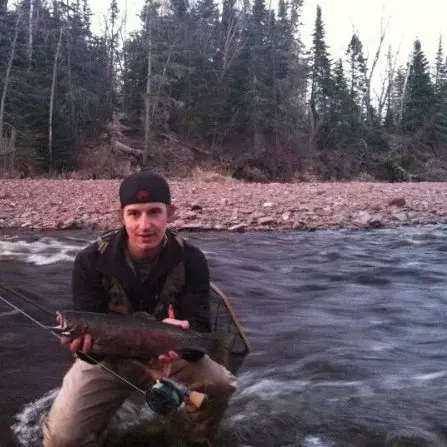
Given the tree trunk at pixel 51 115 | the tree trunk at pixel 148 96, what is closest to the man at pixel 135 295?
the tree trunk at pixel 51 115

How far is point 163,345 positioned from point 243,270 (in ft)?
19.9

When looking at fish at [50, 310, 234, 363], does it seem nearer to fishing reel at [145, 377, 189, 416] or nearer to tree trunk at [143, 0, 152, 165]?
fishing reel at [145, 377, 189, 416]

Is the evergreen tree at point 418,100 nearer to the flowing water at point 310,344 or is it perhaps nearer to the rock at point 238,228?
the rock at point 238,228

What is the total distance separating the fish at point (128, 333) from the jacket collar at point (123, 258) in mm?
346

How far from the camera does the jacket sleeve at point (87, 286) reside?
3479mm

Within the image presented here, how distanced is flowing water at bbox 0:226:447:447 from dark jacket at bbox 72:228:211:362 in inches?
41.9

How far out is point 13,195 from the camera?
52.9 feet

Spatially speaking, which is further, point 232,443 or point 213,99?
point 213,99

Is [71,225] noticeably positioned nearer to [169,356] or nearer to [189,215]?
[189,215]

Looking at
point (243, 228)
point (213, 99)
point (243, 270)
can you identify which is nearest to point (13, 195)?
point (243, 228)

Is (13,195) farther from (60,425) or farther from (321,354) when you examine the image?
(60,425)

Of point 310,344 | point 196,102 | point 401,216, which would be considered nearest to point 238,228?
point 401,216

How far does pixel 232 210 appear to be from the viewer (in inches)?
569

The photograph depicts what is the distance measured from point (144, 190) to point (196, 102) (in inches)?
1465
